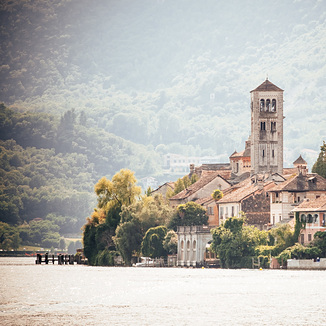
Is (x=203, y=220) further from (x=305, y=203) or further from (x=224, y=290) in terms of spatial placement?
(x=224, y=290)

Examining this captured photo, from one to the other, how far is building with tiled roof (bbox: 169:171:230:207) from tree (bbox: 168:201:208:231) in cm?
1410

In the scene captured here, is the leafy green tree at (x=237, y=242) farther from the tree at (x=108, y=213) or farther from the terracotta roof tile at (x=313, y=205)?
the tree at (x=108, y=213)

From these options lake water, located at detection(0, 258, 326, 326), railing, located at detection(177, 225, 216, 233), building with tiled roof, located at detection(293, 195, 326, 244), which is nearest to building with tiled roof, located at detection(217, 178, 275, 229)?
railing, located at detection(177, 225, 216, 233)

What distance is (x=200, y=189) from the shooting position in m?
183

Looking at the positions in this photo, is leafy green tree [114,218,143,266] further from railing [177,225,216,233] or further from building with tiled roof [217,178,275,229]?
building with tiled roof [217,178,275,229]

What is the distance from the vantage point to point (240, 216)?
5896 inches

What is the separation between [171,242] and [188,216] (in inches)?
322

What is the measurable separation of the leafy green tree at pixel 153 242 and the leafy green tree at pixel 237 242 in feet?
54.0

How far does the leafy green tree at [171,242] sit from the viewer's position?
6260 inches

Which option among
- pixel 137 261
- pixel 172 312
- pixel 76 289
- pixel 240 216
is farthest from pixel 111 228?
pixel 172 312

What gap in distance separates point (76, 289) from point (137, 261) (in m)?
66.8

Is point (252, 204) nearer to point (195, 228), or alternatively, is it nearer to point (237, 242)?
point (195, 228)

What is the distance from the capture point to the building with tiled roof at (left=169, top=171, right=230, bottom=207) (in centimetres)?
18212

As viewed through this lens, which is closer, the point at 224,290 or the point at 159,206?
the point at 224,290
